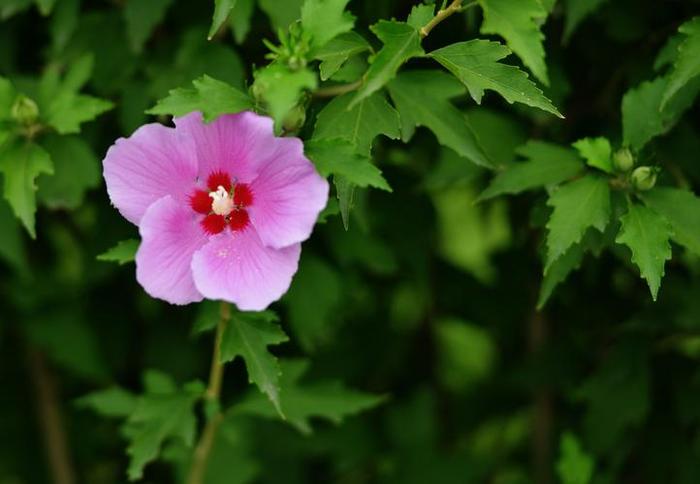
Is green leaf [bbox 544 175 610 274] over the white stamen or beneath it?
beneath

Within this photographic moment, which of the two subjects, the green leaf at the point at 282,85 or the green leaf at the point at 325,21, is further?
the green leaf at the point at 325,21

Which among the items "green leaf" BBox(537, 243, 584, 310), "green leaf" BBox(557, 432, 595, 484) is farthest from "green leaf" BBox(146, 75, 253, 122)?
"green leaf" BBox(557, 432, 595, 484)

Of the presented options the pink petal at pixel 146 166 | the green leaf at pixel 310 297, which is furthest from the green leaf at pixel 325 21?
the green leaf at pixel 310 297

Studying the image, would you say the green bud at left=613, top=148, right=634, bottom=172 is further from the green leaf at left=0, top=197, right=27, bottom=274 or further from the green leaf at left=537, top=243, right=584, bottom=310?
the green leaf at left=0, top=197, right=27, bottom=274

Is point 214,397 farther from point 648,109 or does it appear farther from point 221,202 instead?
point 648,109

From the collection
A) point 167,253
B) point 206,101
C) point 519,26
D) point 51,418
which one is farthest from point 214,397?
point 51,418

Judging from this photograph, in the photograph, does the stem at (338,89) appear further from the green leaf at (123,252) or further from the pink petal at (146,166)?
the green leaf at (123,252)
